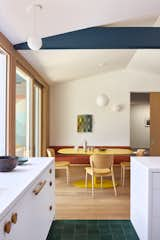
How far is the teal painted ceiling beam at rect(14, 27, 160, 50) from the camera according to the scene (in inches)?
136

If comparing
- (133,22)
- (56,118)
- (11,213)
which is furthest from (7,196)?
(56,118)

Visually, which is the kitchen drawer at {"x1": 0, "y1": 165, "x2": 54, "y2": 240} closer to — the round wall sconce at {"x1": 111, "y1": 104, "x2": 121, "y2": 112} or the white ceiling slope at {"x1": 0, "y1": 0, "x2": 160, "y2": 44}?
the white ceiling slope at {"x1": 0, "y1": 0, "x2": 160, "y2": 44}

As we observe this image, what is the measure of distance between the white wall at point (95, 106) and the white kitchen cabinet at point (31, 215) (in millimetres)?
4578

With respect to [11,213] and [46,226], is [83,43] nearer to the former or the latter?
[46,226]

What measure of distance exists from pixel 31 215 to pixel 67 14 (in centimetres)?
204

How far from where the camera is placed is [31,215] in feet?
5.96

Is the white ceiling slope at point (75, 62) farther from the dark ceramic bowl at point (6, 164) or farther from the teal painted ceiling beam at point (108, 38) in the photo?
the dark ceramic bowl at point (6, 164)

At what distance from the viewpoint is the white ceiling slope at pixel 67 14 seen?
8.16 feet

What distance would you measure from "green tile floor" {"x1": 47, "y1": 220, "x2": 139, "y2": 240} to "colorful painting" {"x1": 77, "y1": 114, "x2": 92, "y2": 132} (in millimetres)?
3879

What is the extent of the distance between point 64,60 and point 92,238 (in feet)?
10.4

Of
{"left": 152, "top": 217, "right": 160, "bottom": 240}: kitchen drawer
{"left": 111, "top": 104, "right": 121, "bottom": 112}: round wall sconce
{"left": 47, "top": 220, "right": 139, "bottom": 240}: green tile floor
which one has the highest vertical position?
{"left": 111, "top": 104, "right": 121, "bottom": 112}: round wall sconce

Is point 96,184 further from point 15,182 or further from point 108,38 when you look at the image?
point 15,182

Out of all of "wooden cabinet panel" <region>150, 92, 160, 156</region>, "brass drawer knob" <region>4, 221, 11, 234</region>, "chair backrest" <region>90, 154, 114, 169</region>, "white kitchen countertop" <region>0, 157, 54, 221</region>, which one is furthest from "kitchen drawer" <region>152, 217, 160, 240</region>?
"wooden cabinet panel" <region>150, 92, 160, 156</region>

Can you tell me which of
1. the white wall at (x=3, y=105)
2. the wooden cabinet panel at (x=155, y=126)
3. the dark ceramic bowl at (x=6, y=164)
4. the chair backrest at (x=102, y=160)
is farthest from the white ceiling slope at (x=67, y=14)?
the wooden cabinet panel at (x=155, y=126)
